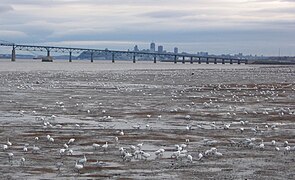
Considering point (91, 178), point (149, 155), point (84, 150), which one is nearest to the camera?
point (91, 178)

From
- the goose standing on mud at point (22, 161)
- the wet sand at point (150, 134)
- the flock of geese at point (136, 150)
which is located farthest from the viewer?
the flock of geese at point (136, 150)

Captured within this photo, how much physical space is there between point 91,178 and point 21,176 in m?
1.53

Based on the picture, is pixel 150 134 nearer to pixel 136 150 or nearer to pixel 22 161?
pixel 136 150

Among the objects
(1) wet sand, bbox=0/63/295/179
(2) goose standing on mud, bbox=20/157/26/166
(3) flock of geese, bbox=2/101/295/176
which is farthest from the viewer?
(3) flock of geese, bbox=2/101/295/176

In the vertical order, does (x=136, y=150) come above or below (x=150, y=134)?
above

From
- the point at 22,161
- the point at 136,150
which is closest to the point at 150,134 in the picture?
the point at 136,150

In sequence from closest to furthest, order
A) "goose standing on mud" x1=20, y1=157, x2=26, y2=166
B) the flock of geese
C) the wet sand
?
1. the wet sand
2. "goose standing on mud" x1=20, y1=157, x2=26, y2=166
3. the flock of geese

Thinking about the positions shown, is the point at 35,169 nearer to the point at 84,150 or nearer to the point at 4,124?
the point at 84,150

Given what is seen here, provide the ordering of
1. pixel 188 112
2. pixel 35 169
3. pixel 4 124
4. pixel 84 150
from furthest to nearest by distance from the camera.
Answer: pixel 188 112
pixel 4 124
pixel 84 150
pixel 35 169

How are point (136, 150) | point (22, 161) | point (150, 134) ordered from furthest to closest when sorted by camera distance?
point (150, 134) → point (136, 150) → point (22, 161)

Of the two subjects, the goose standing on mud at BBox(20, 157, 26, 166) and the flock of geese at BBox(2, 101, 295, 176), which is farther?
the flock of geese at BBox(2, 101, 295, 176)

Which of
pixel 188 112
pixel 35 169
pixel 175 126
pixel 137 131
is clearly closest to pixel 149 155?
pixel 35 169

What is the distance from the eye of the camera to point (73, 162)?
16234 mm

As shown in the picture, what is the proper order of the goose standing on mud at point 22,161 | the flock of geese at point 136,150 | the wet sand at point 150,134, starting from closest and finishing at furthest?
the wet sand at point 150,134, the goose standing on mud at point 22,161, the flock of geese at point 136,150
